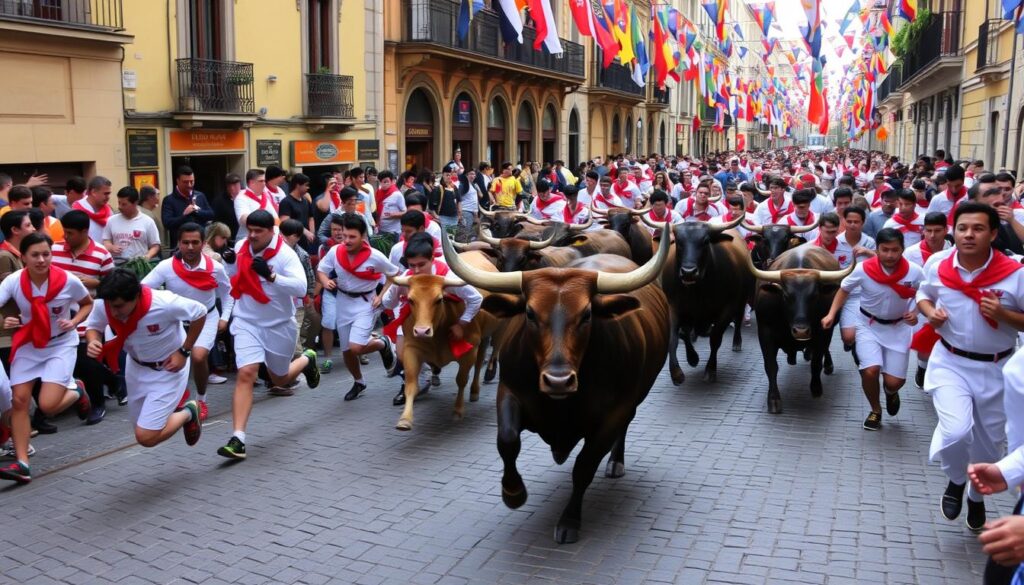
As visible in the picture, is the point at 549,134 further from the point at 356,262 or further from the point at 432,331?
the point at 432,331

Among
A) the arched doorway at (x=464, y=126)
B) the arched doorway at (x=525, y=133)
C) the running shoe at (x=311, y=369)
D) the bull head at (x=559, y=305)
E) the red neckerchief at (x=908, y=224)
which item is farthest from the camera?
the arched doorway at (x=525, y=133)

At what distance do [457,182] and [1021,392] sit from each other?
49.6 ft

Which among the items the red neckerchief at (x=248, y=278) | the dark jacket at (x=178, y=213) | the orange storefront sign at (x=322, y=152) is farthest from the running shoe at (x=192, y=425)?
the orange storefront sign at (x=322, y=152)

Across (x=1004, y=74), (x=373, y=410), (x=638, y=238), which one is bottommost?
(x=373, y=410)

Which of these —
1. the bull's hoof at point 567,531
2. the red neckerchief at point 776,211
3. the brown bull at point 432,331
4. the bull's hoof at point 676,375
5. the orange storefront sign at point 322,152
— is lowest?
the bull's hoof at point 567,531

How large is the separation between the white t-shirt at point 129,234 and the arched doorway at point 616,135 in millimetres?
36421

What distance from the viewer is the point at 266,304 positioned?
8.04m

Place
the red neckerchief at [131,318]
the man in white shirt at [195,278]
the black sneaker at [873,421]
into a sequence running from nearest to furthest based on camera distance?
1. the red neckerchief at [131,318]
2. the man in white shirt at [195,278]
3. the black sneaker at [873,421]

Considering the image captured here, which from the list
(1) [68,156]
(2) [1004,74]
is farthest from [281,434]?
(2) [1004,74]

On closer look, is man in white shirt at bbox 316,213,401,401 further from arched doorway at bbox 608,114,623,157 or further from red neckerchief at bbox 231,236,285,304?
arched doorway at bbox 608,114,623,157

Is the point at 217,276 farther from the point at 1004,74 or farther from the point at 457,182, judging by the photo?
the point at 1004,74

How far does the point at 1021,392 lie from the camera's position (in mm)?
3596

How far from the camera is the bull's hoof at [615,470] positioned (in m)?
7.16

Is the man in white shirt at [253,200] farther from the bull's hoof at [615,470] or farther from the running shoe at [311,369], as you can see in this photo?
the bull's hoof at [615,470]
